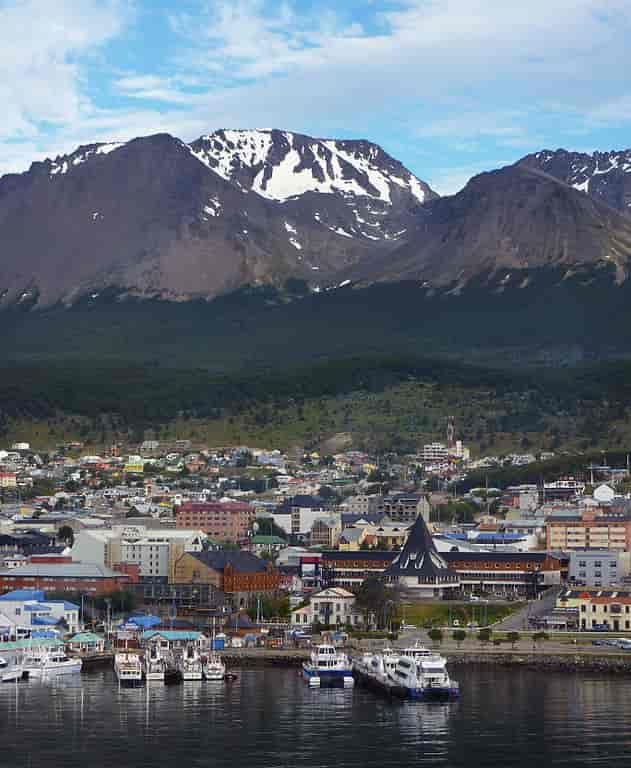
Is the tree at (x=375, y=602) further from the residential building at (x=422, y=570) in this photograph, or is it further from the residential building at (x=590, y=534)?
the residential building at (x=590, y=534)

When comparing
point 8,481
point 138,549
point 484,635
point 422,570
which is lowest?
point 484,635

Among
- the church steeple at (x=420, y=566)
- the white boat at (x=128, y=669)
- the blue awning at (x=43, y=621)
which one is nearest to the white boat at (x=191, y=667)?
the white boat at (x=128, y=669)

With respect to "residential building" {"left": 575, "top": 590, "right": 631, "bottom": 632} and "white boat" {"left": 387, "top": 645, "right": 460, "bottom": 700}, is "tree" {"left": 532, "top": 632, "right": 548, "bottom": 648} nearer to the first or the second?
"residential building" {"left": 575, "top": 590, "right": 631, "bottom": 632}

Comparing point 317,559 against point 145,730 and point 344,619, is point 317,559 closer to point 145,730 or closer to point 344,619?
point 344,619

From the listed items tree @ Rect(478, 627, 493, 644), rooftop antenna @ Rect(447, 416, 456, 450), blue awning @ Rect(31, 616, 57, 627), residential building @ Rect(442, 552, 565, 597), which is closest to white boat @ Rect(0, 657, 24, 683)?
blue awning @ Rect(31, 616, 57, 627)

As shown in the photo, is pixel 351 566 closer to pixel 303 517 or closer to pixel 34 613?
pixel 34 613

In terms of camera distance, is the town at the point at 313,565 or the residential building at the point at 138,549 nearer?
A: the town at the point at 313,565

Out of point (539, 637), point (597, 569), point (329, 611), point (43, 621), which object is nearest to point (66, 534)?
point (329, 611)
